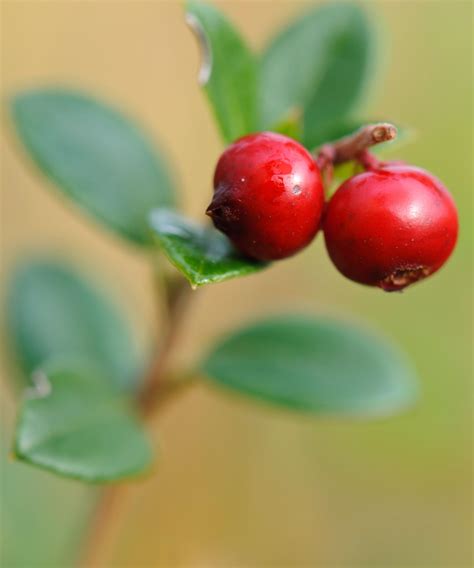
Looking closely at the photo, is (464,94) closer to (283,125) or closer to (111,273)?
(111,273)

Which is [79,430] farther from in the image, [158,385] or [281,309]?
[281,309]

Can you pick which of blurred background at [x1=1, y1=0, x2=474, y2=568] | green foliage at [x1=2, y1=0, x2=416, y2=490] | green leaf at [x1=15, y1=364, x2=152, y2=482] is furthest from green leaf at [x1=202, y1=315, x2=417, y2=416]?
blurred background at [x1=1, y1=0, x2=474, y2=568]

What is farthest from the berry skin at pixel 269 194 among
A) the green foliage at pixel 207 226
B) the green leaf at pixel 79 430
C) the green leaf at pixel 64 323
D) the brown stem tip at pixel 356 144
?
the green leaf at pixel 64 323

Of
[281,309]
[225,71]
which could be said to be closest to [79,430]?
[225,71]

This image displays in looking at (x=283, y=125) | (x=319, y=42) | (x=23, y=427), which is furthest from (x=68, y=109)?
(x=23, y=427)

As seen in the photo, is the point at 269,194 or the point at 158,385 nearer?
the point at 269,194

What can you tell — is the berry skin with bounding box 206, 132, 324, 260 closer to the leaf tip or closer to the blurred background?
the leaf tip
